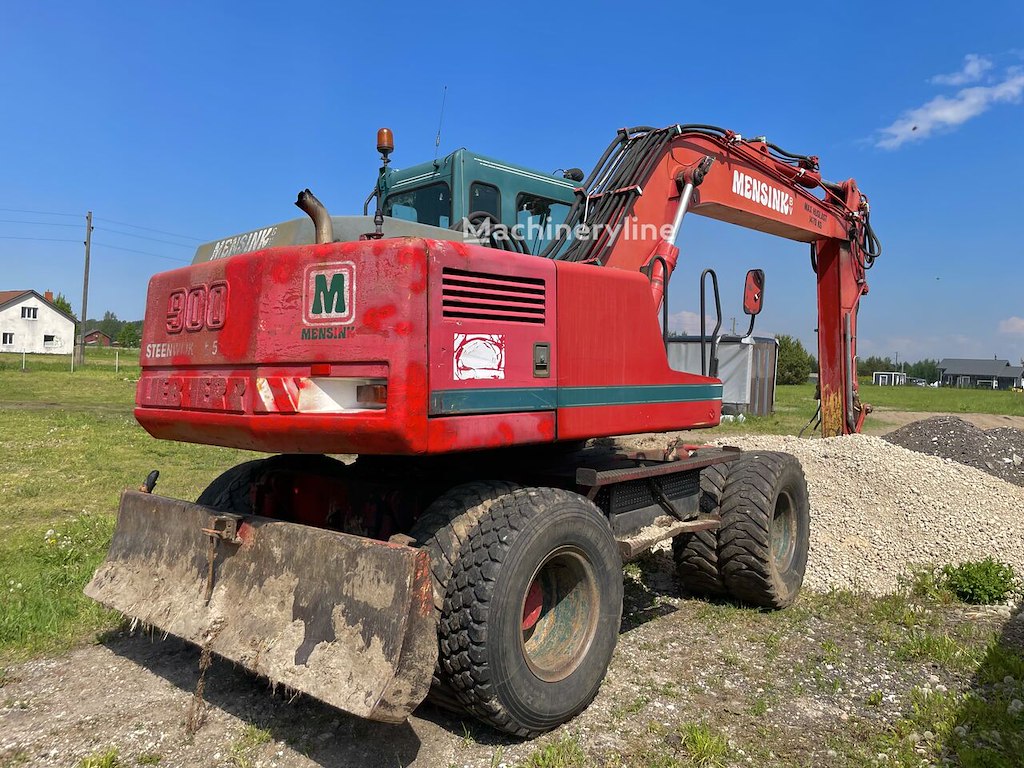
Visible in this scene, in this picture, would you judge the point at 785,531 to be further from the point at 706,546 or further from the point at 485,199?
the point at 485,199

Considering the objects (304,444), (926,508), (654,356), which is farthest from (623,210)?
(926,508)

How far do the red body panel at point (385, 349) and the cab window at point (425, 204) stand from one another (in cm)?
147

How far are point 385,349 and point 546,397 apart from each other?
890mm

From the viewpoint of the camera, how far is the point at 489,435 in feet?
10.6

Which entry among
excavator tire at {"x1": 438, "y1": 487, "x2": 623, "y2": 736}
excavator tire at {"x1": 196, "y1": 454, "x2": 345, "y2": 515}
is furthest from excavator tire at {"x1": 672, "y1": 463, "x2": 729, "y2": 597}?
excavator tire at {"x1": 196, "y1": 454, "x2": 345, "y2": 515}

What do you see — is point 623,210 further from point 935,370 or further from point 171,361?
point 935,370

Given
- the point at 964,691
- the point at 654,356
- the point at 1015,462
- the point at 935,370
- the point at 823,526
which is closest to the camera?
the point at 964,691

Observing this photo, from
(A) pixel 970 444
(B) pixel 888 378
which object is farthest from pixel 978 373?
(A) pixel 970 444

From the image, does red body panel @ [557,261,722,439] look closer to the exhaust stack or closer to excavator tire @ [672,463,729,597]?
excavator tire @ [672,463,729,597]

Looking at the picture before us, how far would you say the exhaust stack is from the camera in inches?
133

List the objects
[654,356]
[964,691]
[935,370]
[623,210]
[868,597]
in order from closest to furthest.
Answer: [964,691] → [654,356] → [623,210] → [868,597] → [935,370]

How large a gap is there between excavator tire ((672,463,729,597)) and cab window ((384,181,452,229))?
8.33 feet

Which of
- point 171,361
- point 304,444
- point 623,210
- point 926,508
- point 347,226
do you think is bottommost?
point 926,508

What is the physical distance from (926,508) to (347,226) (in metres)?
6.25
